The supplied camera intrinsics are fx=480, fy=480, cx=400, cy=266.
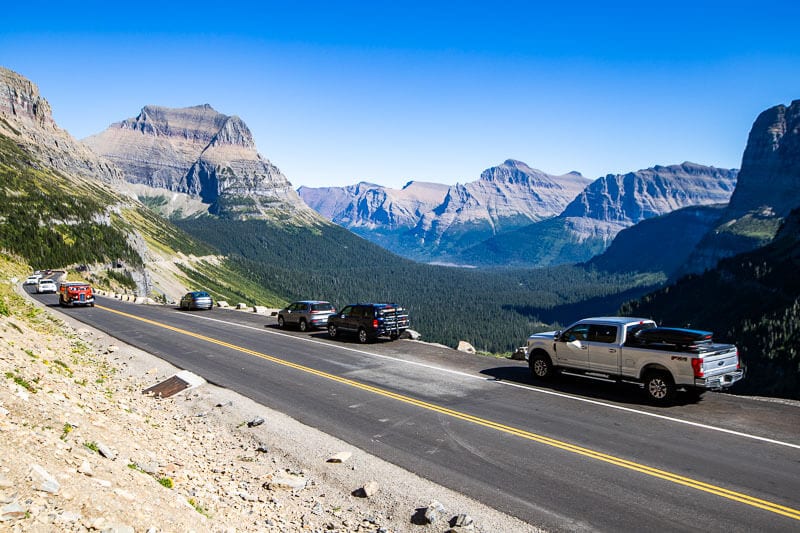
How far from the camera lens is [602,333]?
56.6 feet

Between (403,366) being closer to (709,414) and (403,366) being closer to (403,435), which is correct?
(403,435)

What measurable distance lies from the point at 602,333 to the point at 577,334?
0.99 m

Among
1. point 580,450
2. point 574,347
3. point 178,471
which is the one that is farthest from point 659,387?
point 178,471

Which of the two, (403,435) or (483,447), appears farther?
(403,435)

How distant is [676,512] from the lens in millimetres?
8977

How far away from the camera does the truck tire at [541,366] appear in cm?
1892

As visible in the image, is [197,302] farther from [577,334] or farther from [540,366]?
[577,334]

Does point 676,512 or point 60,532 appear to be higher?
point 60,532

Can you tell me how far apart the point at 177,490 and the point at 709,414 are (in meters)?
14.5

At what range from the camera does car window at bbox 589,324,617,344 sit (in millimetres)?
16920

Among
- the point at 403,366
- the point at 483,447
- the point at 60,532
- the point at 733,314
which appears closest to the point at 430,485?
the point at 483,447

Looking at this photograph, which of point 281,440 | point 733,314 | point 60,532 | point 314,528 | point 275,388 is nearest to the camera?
point 60,532

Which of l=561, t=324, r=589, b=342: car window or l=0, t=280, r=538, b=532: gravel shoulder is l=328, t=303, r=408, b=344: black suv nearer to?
l=561, t=324, r=589, b=342: car window

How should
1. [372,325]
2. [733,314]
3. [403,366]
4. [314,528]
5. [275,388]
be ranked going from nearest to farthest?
[314,528] < [275,388] < [403,366] < [372,325] < [733,314]
